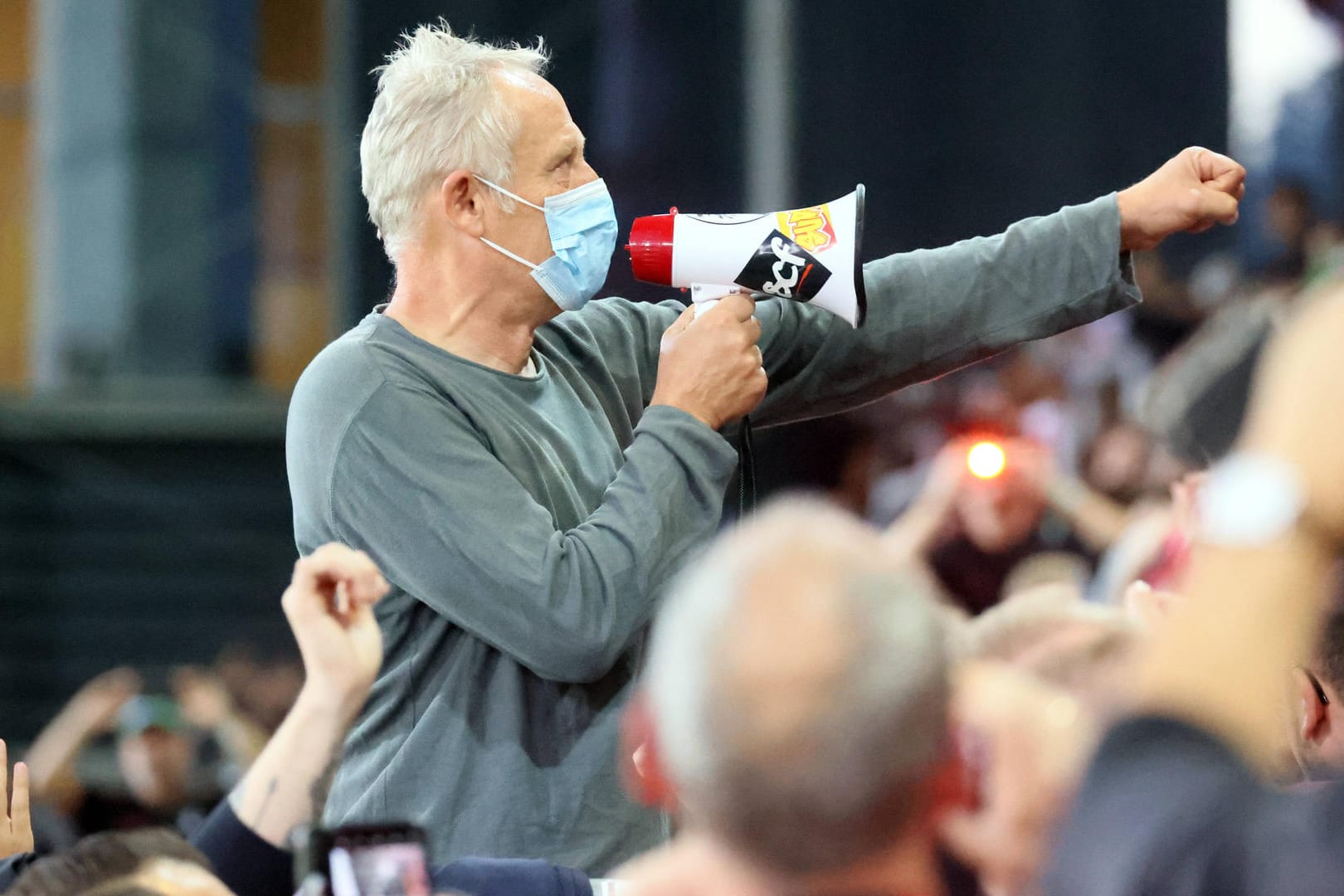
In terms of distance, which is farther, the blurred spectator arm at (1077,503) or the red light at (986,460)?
the blurred spectator arm at (1077,503)

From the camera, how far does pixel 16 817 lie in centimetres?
176

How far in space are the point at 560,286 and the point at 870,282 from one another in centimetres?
39

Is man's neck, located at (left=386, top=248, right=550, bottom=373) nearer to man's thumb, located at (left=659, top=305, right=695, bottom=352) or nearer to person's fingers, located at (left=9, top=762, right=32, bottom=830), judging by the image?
man's thumb, located at (left=659, top=305, right=695, bottom=352)

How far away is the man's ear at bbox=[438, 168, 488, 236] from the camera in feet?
6.67

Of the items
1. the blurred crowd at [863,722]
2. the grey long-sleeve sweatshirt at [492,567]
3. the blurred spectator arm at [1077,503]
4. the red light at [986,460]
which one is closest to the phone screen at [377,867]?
the blurred crowd at [863,722]

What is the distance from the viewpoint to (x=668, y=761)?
90cm

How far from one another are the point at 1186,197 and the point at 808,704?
4.60ft

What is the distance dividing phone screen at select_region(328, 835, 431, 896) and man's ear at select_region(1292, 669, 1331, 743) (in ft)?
2.26

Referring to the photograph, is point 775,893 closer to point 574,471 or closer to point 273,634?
point 574,471

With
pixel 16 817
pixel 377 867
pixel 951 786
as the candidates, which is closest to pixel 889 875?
pixel 951 786

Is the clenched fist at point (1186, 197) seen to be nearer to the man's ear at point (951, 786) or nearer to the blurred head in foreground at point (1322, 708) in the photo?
the blurred head in foreground at point (1322, 708)

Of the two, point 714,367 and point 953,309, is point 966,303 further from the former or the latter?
point 714,367

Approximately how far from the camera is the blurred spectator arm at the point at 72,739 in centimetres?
518

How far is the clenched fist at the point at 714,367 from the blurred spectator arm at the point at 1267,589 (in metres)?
1.10
